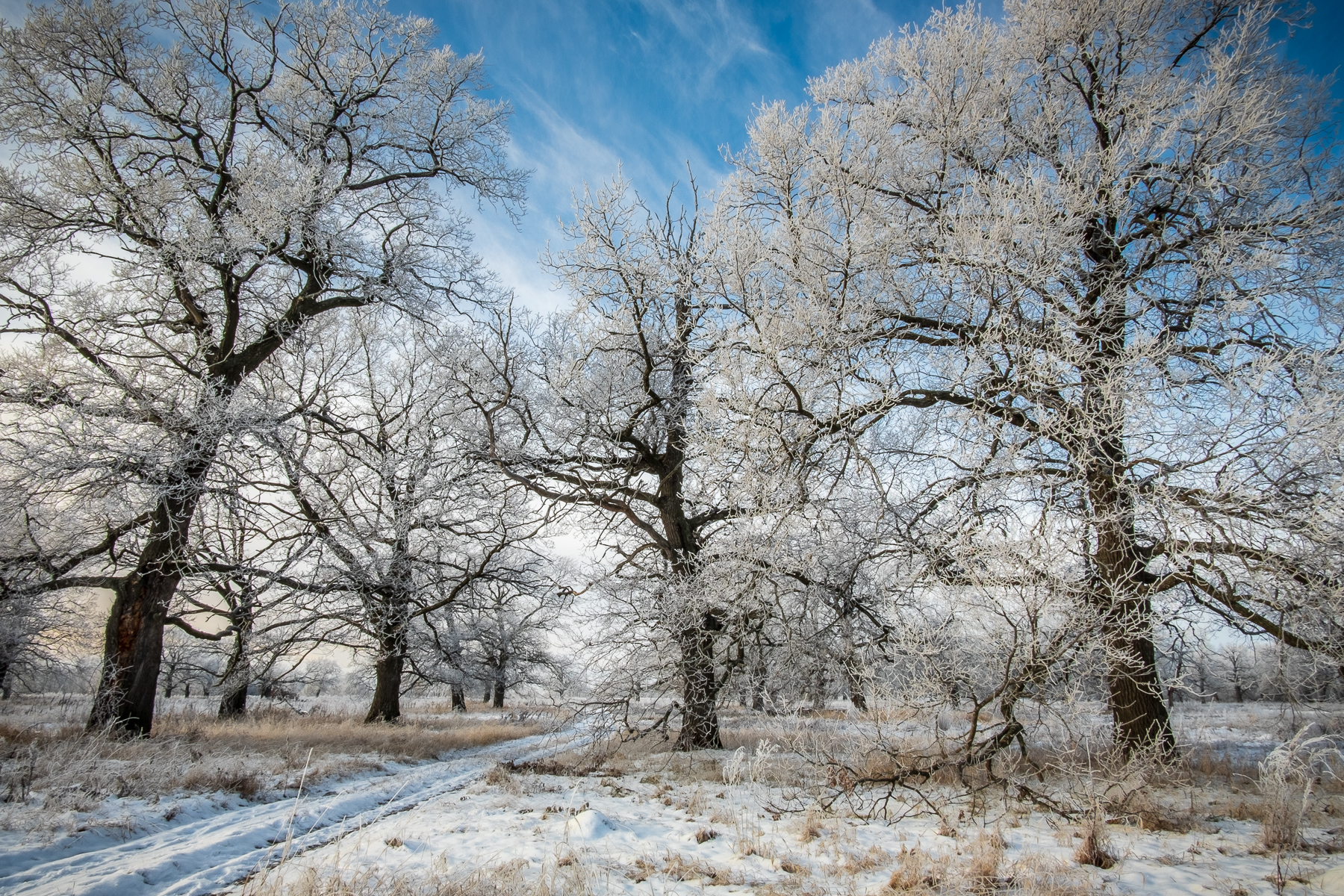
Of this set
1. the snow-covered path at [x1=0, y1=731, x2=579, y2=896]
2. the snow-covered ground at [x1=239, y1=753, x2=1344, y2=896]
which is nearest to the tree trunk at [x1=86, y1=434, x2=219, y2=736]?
the snow-covered path at [x1=0, y1=731, x2=579, y2=896]

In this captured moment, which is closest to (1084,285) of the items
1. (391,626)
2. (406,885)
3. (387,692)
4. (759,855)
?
(759,855)

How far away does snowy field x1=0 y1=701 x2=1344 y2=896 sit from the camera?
3.18 metres

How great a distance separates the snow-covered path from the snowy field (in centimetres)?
2

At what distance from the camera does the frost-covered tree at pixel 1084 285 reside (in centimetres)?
410

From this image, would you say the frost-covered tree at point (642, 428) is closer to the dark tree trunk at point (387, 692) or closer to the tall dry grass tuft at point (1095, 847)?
the tall dry grass tuft at point (1095, 847)

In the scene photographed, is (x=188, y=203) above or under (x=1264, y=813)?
above

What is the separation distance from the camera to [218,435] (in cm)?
691

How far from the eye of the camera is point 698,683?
761 cm

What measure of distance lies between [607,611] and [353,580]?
12.0ft

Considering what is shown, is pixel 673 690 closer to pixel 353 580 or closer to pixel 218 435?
pixel 353 580

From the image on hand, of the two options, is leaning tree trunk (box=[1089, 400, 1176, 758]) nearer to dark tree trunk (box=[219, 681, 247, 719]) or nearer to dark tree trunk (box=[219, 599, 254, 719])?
dark tree trunk (box=[219, 599, 254, 719])

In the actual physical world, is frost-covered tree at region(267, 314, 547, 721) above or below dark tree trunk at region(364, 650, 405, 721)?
above

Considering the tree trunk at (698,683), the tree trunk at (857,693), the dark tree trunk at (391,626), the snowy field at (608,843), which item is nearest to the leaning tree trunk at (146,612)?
the snowy field at (608,843)

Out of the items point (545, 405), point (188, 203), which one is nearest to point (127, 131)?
point (188, 203)
